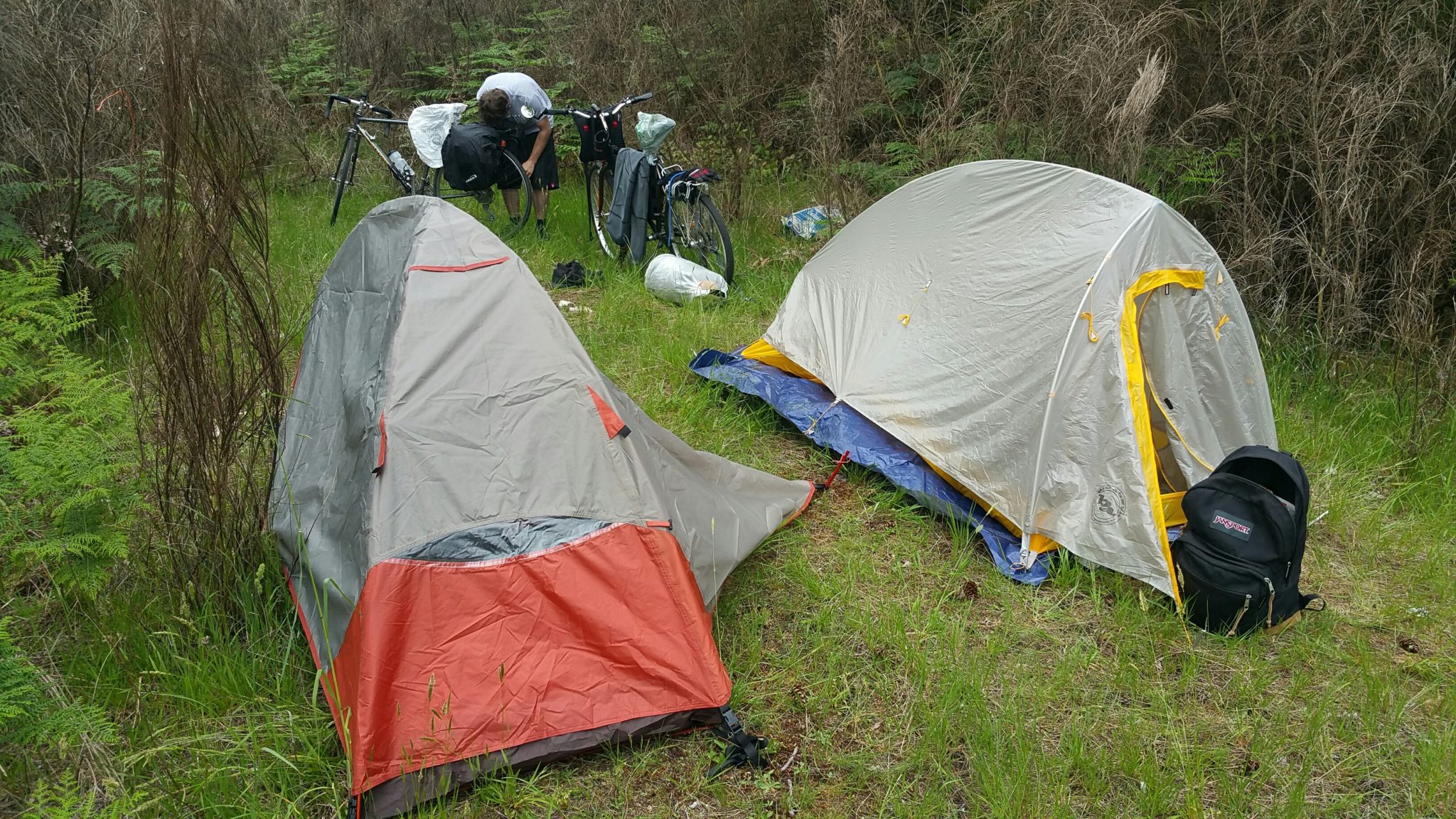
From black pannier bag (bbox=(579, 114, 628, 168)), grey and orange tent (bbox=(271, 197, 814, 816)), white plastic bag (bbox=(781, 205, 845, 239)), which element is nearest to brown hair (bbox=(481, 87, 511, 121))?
black pannier bag (bbox=(579, 114, 628, 168))

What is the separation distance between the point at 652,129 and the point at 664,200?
0.52 meters

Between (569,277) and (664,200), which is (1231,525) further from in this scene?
(569,277)

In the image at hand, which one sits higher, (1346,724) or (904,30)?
(904,30)

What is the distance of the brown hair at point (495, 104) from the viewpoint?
271 inches

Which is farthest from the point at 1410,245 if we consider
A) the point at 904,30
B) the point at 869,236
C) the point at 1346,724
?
the point at 904,30

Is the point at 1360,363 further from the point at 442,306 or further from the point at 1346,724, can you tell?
the point at 442,306

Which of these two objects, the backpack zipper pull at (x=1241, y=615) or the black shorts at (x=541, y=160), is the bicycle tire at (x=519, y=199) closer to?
the black shorts at (x=541, y=160)

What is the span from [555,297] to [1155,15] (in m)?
4.18

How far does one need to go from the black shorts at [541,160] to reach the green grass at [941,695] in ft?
14.5

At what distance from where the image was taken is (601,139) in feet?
22.8

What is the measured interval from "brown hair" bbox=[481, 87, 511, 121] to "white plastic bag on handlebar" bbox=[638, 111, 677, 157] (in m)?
1.10

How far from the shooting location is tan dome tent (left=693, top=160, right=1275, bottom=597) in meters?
3.45

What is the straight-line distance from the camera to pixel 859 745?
2.73 metres

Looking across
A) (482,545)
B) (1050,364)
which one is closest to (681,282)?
(1050,364)
